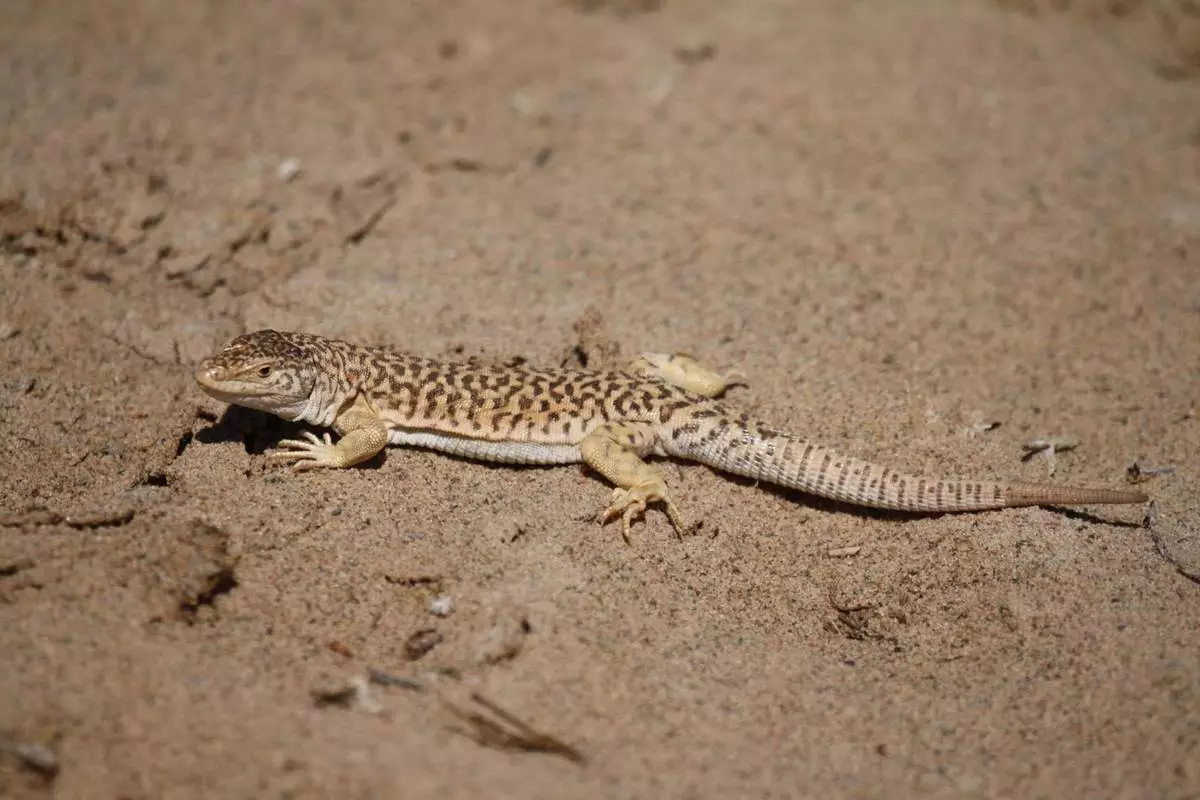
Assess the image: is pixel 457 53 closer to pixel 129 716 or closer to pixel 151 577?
pixel 151 577

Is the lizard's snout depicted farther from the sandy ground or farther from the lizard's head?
the sandy ground

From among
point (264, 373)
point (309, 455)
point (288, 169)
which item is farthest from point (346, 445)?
point (288, 169)

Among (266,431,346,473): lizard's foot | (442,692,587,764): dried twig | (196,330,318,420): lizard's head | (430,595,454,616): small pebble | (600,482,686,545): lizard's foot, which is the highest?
(196,330,318,420): lizard's head

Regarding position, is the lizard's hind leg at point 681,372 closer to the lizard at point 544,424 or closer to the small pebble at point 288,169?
Result: the lizard at point 544,424

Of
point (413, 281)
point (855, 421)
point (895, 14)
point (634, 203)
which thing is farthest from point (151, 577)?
point (895, 14)

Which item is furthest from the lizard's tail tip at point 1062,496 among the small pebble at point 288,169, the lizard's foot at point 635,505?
the small pebble at point 288,169

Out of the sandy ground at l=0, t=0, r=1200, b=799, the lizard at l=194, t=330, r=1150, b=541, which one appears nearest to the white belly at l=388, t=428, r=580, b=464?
the lizard at l=194, t=330, r=1150, b=541
